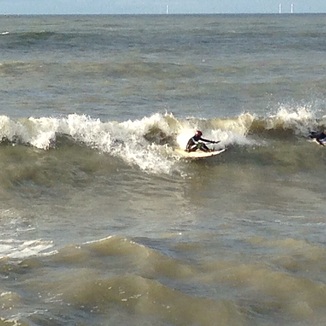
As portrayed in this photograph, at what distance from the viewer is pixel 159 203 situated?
13312 mm

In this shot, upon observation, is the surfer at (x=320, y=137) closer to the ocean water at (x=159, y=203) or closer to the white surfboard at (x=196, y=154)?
the ocean water at (x=159, y=203)

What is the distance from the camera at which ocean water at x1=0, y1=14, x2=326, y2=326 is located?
324 inches

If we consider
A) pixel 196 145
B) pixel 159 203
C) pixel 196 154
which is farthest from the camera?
pixel 196 145

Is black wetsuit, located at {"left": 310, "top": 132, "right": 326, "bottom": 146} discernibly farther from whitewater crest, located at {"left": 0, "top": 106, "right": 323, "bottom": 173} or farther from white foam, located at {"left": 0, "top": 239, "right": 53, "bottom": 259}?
white foam, located at {"left": 0, "top": 239, "right": 53, "bottom": 259}

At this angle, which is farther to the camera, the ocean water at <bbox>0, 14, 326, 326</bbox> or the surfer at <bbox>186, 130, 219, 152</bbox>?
the surfer at <bbox>186, 130, 219, 152</bbox>

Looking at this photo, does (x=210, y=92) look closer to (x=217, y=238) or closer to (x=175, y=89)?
(x=175, y=89)

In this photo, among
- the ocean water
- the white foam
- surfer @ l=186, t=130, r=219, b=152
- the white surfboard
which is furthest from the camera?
surfer @ l=186, t=130, r=219, b=152

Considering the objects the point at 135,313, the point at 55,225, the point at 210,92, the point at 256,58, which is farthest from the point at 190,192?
the point at 256,58

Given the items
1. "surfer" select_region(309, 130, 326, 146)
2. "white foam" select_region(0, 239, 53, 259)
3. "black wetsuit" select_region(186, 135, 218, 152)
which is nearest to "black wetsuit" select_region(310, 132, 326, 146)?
"surfer" select_region(309, 130, 326, 146)

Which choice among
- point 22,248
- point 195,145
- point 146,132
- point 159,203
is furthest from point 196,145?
point 22,248

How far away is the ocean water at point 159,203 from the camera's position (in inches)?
324

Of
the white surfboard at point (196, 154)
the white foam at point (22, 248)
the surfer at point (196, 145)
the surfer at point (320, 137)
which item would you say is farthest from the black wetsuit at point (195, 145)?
the white foam at point (22, 248)

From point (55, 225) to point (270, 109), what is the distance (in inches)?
537

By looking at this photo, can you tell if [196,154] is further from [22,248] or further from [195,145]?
[22,248]
